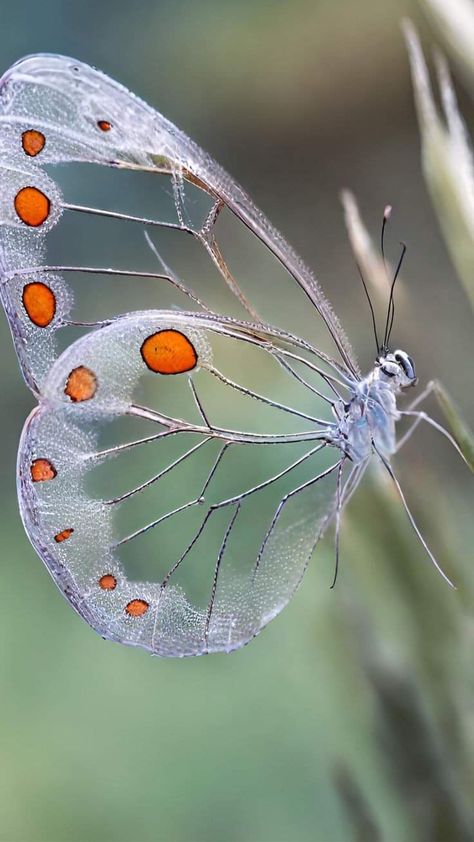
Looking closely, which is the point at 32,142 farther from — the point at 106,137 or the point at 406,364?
the point at 406,364

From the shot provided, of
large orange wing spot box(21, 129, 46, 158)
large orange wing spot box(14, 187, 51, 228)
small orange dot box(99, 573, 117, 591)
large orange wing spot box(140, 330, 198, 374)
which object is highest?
large orange wing spot box(21, 129, 46, 158)

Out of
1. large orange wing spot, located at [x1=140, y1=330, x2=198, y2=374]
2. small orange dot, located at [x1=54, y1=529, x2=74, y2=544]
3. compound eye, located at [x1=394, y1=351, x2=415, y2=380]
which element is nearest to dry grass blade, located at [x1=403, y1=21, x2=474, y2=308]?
compound eye, located at [x1=394, y1=351, x2=415, y2=380]

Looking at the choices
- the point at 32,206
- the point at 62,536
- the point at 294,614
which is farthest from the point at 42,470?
the point at 294,614

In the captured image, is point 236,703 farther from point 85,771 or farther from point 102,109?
point 102,109

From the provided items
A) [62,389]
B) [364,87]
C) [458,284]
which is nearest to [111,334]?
[62,389]

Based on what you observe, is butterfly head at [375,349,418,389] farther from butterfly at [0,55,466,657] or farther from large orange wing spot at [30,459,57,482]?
large orange wing spot at [30,459,57,482]
